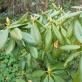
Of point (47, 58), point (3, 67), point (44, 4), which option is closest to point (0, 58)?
point (3, 67)

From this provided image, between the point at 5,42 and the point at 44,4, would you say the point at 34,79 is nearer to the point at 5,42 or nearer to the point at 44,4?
the point at 5,42

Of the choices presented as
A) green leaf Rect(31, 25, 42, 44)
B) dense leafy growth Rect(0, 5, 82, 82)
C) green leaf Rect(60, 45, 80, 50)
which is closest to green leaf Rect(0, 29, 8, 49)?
dense leafy growth Rect(0, 5, 82, 82)

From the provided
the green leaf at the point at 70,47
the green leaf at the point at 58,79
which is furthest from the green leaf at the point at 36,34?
the green leaf at the point at 58,79

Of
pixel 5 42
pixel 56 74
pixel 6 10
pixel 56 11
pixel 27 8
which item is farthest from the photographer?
pixel 6 10

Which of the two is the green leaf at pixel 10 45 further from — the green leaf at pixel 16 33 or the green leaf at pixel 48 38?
the green leaf at pixel 48 38

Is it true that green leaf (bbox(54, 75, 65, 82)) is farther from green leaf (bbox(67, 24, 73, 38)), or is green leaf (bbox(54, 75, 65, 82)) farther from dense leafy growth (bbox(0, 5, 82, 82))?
green leaf (bbox(67, 24, 73, 38))

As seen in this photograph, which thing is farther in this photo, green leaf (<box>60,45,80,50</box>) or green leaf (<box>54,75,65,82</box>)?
green leaf (<box>54,75,65,82</box>)

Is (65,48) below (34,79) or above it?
above

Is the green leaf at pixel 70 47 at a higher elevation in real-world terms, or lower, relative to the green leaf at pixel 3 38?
lower

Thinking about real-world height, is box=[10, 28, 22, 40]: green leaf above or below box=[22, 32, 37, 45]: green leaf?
above
